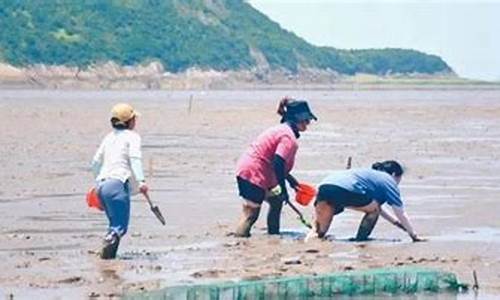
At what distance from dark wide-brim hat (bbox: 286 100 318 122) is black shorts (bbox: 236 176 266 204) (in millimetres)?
926

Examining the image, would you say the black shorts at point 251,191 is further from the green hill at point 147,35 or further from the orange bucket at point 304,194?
the green hill at point 147,35

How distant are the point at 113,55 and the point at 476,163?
405 feet

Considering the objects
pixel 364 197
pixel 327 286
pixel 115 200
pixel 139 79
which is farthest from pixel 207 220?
pixel 139 79

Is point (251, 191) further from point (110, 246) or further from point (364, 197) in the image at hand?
point (110, 246)

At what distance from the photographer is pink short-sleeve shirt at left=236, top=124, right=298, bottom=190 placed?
15.6 metres

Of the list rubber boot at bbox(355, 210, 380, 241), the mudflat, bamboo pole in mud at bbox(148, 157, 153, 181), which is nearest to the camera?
the mudflat

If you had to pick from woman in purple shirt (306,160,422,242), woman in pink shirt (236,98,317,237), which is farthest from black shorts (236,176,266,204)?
woman in purple shirt (306,160,422,242)

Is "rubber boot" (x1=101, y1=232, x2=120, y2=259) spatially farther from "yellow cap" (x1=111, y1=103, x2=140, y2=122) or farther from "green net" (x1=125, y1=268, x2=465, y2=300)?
"green net" (x1=125, y1=268, x2=465, y2=300)

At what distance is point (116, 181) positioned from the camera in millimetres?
13664

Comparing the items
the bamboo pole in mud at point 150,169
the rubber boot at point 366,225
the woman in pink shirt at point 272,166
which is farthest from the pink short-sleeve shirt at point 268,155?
the bamboo pole in mud at point 150,169

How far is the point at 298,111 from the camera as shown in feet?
51.5

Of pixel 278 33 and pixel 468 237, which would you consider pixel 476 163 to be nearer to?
pixel 468 237

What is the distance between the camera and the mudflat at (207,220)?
43.4 feet

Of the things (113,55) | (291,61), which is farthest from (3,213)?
(291,61)
